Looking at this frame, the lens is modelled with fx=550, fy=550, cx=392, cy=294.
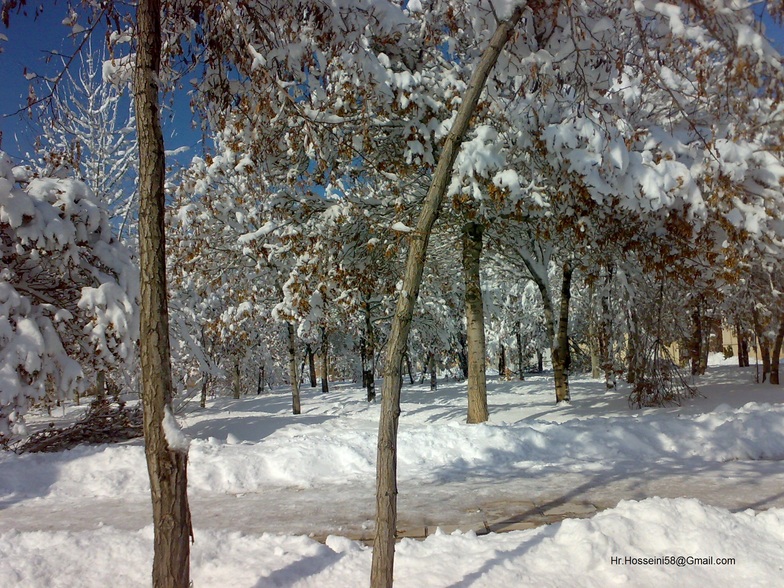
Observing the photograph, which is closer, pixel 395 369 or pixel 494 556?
pixel 395 369

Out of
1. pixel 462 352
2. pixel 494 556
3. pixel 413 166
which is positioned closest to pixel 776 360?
pixel 413 166

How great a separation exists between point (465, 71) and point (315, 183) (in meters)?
3.21

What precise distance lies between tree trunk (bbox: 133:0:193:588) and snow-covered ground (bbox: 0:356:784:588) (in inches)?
29.5

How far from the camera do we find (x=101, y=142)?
18234 millimetres

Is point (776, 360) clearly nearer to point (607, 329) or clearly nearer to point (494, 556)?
point (607, 329)

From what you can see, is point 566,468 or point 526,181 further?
point 526,181

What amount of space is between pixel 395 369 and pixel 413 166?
698 cm

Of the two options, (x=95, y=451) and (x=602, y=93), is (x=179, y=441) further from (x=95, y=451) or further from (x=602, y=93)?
Answer: (x=602, y=93)

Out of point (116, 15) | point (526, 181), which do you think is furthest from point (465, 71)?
point (116, 15)

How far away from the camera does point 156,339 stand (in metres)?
3.25

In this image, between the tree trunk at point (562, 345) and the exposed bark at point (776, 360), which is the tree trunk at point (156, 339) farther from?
the exposed bark at point (776, 360)

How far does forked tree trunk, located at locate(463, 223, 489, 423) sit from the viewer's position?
10.6 meters

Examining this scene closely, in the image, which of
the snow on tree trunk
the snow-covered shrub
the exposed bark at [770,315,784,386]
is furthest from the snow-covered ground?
the exposed bark at [770,315,784,386]

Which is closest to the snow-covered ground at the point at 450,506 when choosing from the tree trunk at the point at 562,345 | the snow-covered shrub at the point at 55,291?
the snow-covered shrub at the point at 55,291
